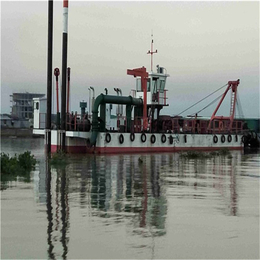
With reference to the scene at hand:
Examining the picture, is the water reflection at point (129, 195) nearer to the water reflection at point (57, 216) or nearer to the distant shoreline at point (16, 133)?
the water reflection at point (57, 216)

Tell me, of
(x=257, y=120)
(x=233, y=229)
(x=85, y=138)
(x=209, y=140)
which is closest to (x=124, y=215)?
(x=233, y=229)

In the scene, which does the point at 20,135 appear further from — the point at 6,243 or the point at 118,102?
the point at 6,243

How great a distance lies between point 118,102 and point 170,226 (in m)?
25.0

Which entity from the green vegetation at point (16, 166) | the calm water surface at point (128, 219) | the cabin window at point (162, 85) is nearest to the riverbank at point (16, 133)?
the cabin window at point (162, 85)

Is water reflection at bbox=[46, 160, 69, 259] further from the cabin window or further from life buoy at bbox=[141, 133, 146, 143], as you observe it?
the cabin window

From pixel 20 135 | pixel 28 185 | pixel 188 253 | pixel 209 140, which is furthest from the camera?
pixel 20 135

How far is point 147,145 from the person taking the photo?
1361 inches

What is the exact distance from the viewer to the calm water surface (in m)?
6.87

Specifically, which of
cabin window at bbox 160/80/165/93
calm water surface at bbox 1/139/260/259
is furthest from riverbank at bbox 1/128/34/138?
calm water surface at bbox 1/139/260/259

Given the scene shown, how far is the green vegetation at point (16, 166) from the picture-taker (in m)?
15.3

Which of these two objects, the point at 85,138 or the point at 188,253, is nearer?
the point at 188,253

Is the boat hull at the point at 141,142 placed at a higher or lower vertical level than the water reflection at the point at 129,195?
A: higher

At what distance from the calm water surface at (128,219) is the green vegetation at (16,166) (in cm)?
106

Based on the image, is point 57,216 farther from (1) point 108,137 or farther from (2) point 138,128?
(2) point 138,128
